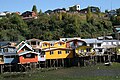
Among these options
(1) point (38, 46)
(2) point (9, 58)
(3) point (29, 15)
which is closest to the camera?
(2) point (9, 58)

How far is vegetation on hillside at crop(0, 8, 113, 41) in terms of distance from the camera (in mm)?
67887

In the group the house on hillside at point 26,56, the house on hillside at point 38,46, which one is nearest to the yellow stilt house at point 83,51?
the house on hillside at point 38,46

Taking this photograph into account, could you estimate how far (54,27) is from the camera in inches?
2872

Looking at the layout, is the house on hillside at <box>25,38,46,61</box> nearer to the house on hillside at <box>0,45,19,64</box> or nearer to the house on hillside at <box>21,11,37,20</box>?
the house on hillside at <box>0,45,19,64</box>

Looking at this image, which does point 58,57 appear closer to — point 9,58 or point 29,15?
point 9,58

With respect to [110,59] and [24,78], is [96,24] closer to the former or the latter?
[110,59]

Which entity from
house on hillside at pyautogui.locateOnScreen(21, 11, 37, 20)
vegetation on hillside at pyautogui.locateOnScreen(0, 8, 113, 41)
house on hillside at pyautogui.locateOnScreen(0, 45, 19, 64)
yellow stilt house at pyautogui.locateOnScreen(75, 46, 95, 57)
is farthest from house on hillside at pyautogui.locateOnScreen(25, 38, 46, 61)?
house on hillside at pyautogui.locateOnScreen(21, 11, 37, 20)

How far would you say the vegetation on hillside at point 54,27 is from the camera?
67887mm

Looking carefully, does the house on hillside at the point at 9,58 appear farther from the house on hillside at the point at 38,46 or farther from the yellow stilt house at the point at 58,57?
the yellow stilt house at the point at 58,57

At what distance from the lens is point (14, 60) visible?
40.6 metres

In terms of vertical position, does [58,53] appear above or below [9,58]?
above

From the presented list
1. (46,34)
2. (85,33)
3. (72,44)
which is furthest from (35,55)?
(85,33)

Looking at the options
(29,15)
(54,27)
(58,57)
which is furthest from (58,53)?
(29,15)

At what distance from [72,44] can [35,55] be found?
1039cm
